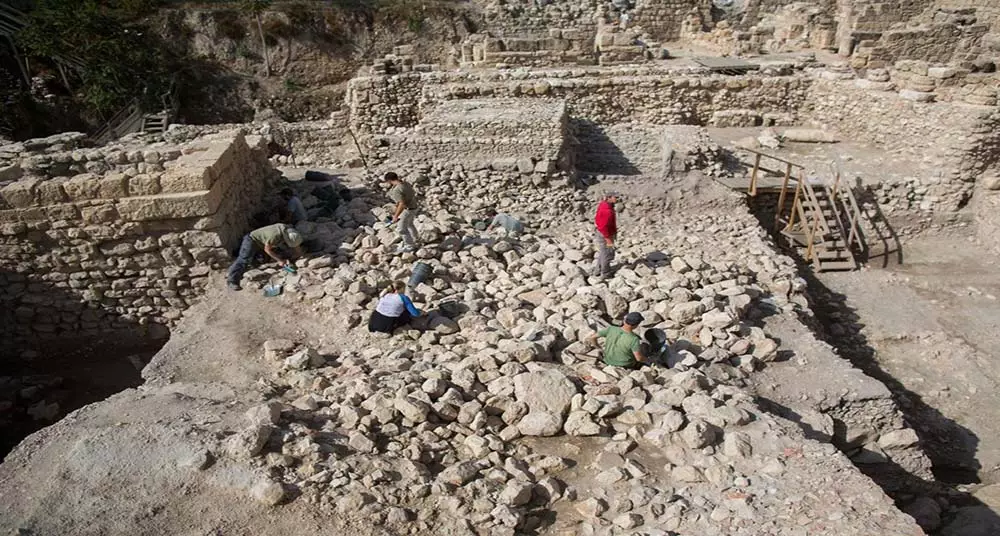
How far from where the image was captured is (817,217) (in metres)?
10.7

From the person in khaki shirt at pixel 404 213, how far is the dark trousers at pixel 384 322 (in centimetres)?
153

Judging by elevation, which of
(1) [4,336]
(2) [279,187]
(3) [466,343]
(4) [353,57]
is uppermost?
(4) [353,57]

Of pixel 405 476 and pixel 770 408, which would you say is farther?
pixel 770 408

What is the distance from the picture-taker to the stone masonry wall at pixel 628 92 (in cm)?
1339

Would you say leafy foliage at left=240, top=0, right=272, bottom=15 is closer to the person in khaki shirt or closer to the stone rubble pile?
the stone rubble pile

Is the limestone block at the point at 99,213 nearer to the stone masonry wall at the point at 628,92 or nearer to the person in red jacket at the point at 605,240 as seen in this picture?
the person in red jacket at the point at 605,240

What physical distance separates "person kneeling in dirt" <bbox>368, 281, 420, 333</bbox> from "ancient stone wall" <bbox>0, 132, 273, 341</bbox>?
2.35 metres

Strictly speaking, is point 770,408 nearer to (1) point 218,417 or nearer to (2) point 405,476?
(2) point 405,476

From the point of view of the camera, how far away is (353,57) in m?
22.8

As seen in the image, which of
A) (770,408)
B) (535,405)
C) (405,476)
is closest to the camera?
(405,476)

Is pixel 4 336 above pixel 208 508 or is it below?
below

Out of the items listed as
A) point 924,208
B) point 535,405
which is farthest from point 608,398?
point 924,208

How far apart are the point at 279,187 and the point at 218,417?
18.3 ft

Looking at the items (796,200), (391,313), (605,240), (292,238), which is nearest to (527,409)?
(391,313)
